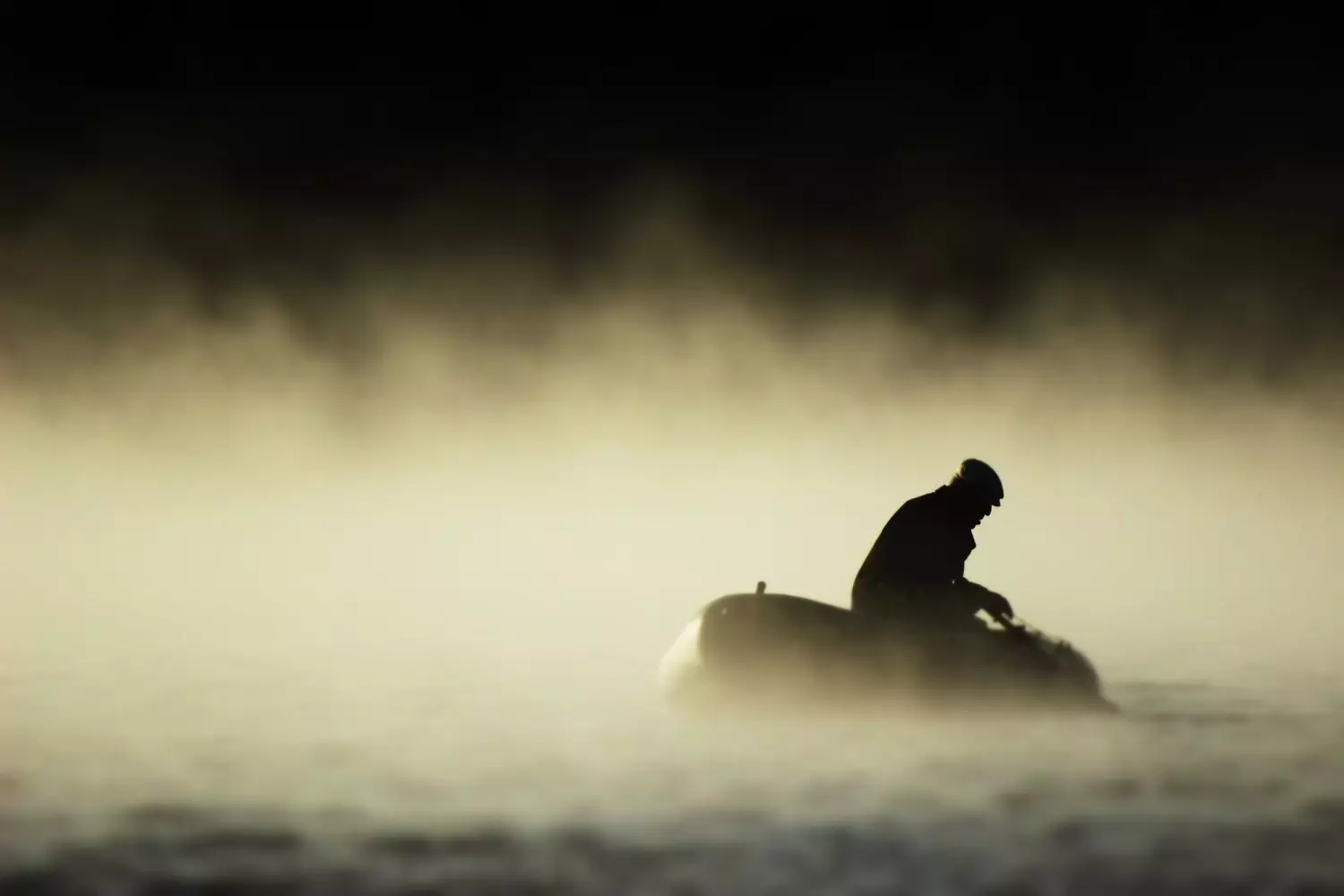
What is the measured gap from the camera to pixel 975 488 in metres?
15.4

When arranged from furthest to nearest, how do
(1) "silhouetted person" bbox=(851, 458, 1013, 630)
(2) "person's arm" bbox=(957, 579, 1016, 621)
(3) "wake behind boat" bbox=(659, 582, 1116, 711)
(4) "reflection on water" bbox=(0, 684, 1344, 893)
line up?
(2) "person's arm" bbox=(957, 579, 1016, 621), (1) "silhouetted person" bbox=(851, 458, 1013, 630), (3) "wake behind boat" bbox=(659, 582, 1116, 711), (4) "reflection on water" bbox=(0, 684, 1344, 893)

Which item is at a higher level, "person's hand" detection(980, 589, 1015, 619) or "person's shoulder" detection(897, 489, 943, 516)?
"person's shoulder" detection(897, 489, 943, 516)

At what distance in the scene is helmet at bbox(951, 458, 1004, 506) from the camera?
50.5ft

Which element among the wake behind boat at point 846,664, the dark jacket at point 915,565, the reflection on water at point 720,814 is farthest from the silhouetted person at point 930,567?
the reflection on water at point 720,814

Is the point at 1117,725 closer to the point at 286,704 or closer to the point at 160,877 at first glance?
the point at 286,704

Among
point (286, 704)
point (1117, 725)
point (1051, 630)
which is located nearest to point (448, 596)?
point (1051, 630)

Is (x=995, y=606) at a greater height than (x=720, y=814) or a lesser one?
greater

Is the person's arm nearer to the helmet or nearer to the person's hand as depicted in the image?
the person's hand

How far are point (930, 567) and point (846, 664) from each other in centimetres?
103

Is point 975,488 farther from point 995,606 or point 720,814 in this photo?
point 720,814

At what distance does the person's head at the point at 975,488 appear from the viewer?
15414mm

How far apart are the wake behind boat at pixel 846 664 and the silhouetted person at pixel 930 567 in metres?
0.17

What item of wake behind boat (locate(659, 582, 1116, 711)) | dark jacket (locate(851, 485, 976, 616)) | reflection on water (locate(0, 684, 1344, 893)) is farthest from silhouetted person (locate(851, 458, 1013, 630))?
reflection on water (locate(0, 684, 1344, 893))

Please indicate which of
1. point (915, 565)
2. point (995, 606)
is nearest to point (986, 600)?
point (995, 606)
